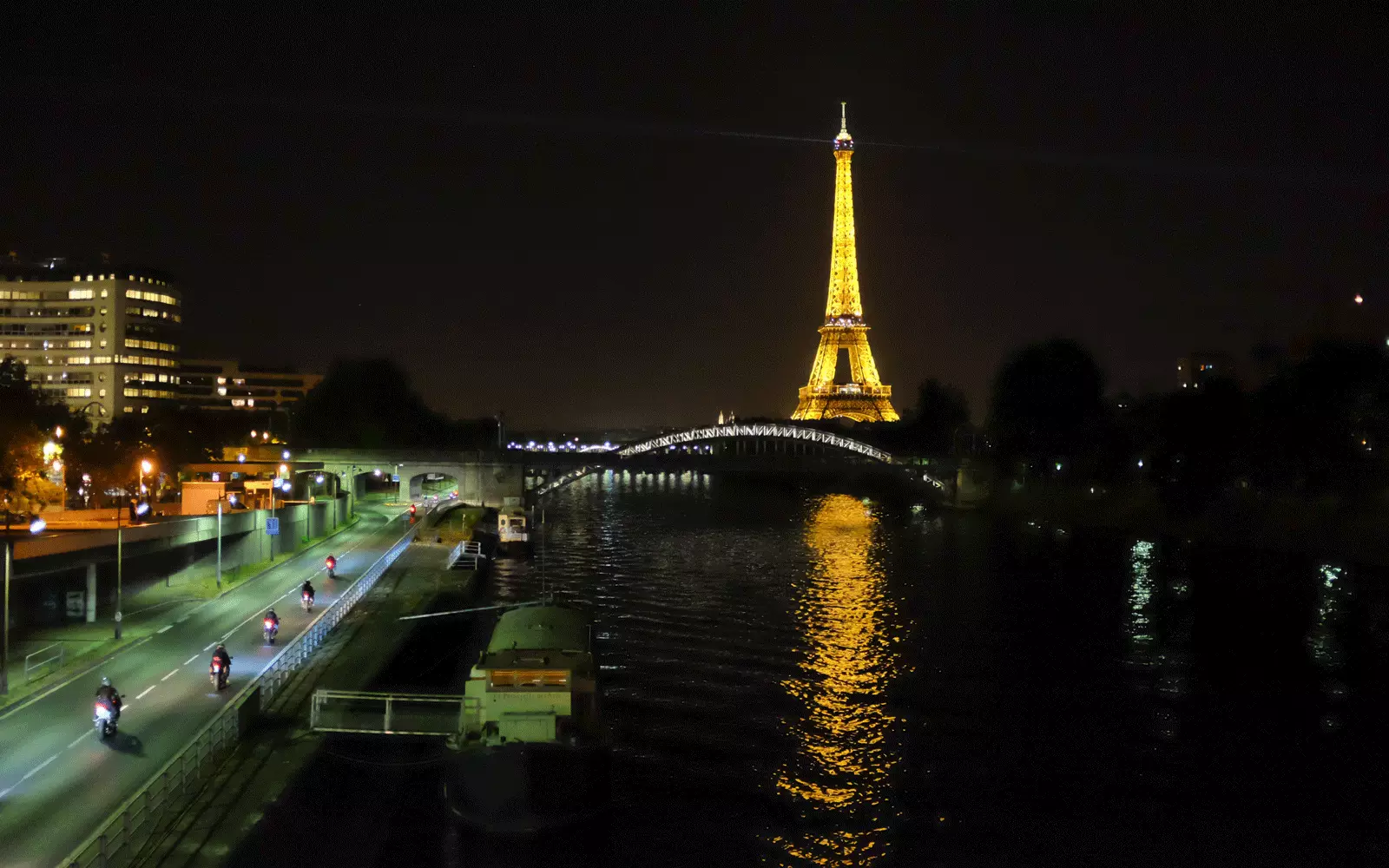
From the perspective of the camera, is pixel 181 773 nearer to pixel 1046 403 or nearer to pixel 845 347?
pixel 1046 403

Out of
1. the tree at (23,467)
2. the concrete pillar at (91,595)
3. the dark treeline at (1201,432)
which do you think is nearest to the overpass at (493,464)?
the dark treeline at (1201,432)

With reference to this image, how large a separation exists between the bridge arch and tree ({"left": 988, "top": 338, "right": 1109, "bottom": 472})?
8.55 metres

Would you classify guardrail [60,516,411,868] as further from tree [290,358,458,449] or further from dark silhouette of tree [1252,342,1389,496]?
tree [290,358,458,449]

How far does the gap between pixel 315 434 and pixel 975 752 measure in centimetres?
7491

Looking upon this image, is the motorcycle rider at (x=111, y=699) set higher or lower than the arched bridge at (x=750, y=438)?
lower

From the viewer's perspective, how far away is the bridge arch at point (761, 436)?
85.1m

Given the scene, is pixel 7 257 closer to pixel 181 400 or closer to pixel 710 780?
pixel 181 400

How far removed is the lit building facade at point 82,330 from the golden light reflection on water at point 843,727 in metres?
79.6

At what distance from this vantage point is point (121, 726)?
60.6 ft

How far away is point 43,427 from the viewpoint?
49.6 meters

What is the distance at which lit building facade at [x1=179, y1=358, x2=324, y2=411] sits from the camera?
13225 cm

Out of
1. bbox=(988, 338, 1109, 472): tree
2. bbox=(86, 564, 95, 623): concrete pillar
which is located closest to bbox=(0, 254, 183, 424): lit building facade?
bbox=(988, 338, 1109, 472): tree

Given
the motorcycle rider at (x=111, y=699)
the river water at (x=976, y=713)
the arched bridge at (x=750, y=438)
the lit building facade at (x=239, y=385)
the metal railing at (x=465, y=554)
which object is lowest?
the river water at (x=976, y=713)

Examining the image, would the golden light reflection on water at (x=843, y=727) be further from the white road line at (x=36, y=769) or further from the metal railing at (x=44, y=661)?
the metal railing at (x=44, y=661)
